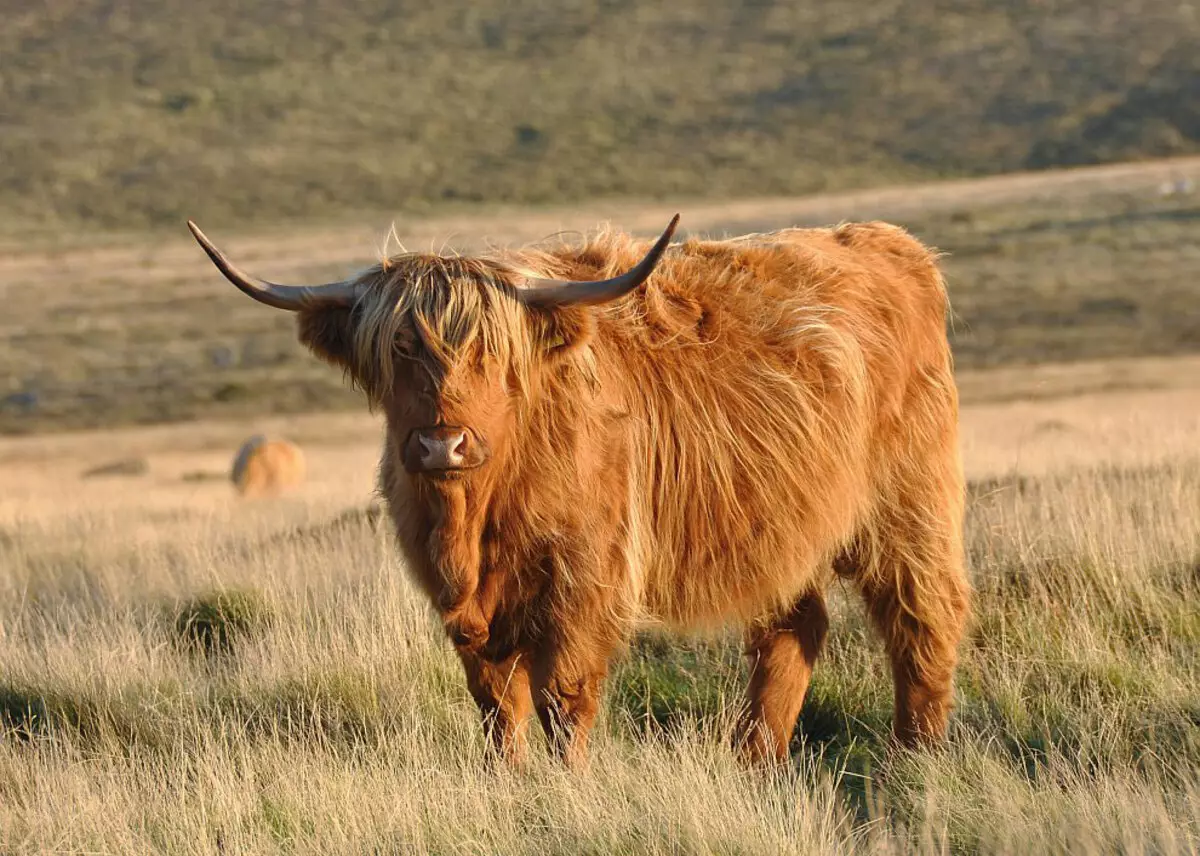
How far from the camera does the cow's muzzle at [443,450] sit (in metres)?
4.23

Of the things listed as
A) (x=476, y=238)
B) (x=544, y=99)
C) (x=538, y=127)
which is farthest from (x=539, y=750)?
(x=544, y=99)

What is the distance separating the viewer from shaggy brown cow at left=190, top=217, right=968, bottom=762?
4457mm

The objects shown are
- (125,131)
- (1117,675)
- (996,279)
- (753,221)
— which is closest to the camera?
(1117,675)

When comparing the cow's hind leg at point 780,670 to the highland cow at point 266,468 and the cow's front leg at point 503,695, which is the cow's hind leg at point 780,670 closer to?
the cow's front leg at point 503,695

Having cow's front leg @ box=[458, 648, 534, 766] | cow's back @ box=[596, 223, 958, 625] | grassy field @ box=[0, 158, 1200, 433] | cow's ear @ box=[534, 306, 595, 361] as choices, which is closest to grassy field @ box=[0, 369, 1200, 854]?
cow's front leg @ box=[458, 648, 534, 766]

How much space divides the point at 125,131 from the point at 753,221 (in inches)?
1430

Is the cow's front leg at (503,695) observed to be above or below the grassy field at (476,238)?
above

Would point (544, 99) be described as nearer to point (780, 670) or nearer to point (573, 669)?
point (780, 670)

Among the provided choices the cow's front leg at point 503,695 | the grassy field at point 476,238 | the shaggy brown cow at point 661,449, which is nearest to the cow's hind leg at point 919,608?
the shaggy brown cow at point 661,449

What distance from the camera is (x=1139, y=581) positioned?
6.23m

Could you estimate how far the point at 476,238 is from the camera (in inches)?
497

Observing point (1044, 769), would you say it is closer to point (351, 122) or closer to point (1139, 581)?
point (1139, 581)

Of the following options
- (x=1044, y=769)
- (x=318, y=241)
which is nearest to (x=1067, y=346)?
(x=1044, y=769)

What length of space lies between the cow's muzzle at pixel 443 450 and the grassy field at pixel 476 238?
9.29m
